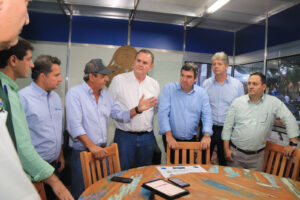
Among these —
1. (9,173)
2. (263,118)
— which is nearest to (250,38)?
(263,118)

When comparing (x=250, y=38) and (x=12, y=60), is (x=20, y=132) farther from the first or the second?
(x=250, y=38)

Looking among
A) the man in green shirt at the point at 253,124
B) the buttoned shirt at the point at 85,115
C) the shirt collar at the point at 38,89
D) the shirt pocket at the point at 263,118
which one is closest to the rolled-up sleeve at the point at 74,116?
the buttoned shirt at the point at 85,115

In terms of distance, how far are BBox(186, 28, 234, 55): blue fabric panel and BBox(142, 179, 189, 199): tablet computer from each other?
391cm

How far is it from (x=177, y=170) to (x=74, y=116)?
1.13 metres

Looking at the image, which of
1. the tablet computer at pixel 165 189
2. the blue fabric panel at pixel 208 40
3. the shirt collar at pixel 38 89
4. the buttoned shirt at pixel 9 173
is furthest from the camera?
the blue fabric panel at pixel 208 40

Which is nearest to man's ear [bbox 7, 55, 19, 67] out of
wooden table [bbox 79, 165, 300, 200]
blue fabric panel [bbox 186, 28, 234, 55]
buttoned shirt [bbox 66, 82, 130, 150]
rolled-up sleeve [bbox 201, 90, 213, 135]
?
buttoned shirt [bbox 66, 82, 130, 150]

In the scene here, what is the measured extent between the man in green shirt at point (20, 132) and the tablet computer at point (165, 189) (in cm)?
47

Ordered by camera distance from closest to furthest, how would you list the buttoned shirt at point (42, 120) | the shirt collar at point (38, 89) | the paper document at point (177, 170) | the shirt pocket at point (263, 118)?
the paper document at point (177, 170)
the buttoned shirt at point (42, 120)
the shirt collar at point (38, 89)
the shirt pocket at point (263, 118)

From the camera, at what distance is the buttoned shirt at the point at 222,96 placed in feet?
10.5

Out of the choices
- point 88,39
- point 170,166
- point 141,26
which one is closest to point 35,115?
point 170,166

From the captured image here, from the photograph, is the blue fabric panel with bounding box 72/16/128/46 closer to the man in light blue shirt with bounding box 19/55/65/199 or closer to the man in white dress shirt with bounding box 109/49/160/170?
the man in white dress shirt with bounding box 109/49/160/170

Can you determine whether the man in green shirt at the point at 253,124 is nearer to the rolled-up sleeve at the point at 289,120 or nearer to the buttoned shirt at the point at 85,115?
the rolled-up sleeve at the point at 289,120

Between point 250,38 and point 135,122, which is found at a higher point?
point 250,38

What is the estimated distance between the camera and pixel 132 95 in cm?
280
